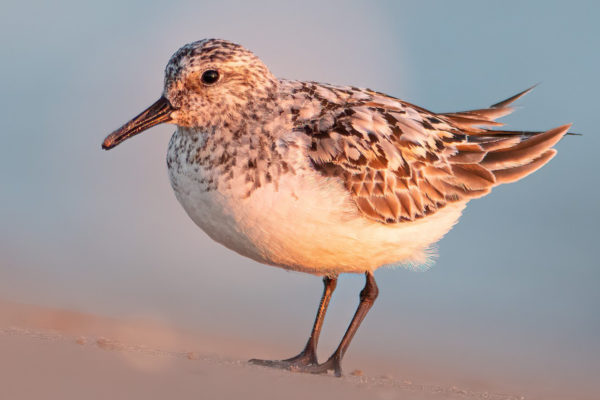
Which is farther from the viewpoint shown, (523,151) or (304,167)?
(523,151)

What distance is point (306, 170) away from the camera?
28.2 ft

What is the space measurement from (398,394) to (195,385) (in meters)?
1.95

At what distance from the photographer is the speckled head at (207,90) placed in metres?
8.88

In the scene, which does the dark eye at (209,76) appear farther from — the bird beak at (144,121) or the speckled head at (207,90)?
the bird beak at (144,121)

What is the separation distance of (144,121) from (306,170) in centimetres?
184

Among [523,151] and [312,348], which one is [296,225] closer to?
[312,348]

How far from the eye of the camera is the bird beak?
29.4 feet

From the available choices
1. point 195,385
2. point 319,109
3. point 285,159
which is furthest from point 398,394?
point 319,109

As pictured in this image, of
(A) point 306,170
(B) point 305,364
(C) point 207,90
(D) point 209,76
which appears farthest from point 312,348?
(D) point 209,76

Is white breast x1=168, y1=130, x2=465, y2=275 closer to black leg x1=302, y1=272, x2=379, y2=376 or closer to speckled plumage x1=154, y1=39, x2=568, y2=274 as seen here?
speckled plumage x1=154, y1=39, x2=568, y2=274

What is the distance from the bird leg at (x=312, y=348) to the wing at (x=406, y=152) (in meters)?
1.26

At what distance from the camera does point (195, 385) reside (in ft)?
22.3

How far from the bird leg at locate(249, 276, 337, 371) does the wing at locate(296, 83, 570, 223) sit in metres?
1.26

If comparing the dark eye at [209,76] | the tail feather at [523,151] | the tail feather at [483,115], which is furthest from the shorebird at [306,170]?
the tail feather at [483,115]
